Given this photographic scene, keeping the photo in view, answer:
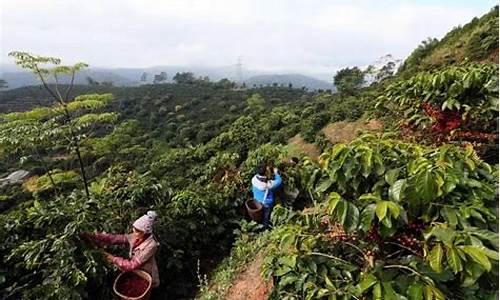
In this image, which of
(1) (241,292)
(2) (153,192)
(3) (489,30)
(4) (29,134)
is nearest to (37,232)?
(2) (153,192)

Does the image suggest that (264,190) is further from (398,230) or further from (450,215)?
(450,215)

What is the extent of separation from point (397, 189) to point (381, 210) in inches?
7.0

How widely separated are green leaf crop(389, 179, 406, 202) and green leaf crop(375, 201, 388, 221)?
10 centimetres

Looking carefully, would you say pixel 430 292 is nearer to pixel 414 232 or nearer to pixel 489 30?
pixel 414 232

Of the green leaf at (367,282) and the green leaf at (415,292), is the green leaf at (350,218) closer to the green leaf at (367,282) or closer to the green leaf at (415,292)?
the green leaf at (367,282)

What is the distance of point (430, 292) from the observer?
198 cm

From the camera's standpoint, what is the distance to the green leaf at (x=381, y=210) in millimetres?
2050

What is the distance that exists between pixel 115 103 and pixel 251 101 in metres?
17.1

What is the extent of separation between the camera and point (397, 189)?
2.17m

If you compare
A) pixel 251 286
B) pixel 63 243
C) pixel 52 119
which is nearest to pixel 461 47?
pixel 52 119

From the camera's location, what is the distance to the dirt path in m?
3.77

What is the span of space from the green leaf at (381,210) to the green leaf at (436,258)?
0.28m

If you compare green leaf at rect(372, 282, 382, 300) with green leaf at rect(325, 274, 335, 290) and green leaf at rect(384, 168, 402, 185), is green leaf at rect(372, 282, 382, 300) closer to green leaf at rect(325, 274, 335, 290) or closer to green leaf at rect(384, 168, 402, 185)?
green leaf at rect(325, 274, 335, 290)

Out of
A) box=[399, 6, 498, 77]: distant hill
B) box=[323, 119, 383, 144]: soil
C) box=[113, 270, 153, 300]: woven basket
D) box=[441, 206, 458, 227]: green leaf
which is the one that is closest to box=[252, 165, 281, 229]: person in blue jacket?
box=[113, 270, 153, 300]: woven basket
